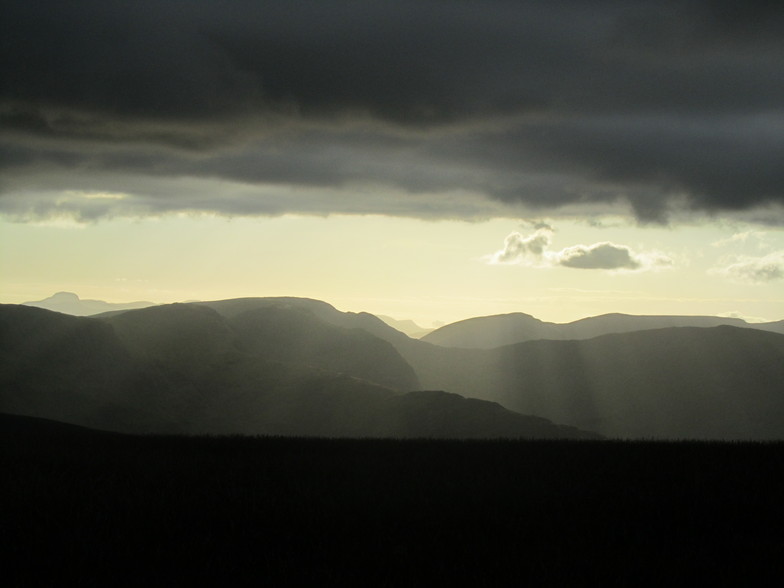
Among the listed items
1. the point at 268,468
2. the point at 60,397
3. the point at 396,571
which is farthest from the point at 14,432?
the point at 60,397

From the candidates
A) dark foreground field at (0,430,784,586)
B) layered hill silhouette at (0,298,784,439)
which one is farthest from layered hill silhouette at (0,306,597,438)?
dark foreground field at (0,430,784,586)

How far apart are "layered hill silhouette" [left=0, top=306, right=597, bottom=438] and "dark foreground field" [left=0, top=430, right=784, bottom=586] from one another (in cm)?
11247

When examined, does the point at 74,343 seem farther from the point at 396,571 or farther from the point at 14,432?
the point at 396,571

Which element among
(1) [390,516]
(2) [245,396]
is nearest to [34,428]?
(1) [390,516]

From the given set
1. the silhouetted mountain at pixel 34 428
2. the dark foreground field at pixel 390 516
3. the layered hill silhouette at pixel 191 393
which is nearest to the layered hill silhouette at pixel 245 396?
the layered hill silhouette at pixel 191 393

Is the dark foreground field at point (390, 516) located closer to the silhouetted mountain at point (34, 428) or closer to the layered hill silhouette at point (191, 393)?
the silhouetted mountain at point (34, 428)

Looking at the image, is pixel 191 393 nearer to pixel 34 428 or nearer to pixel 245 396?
pixel 245 396

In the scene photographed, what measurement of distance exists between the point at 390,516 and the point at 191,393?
164538 millimetres

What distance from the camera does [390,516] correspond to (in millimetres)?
13117

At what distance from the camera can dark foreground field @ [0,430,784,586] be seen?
10688mm

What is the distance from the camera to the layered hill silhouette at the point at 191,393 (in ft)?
457

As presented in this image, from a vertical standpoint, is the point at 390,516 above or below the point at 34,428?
below

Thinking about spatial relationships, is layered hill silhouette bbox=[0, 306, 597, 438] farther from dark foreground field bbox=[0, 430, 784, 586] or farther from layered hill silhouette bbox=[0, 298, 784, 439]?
dark foreground field bbox=[0, 430, 784, 586]

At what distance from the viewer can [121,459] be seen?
18.4 m
